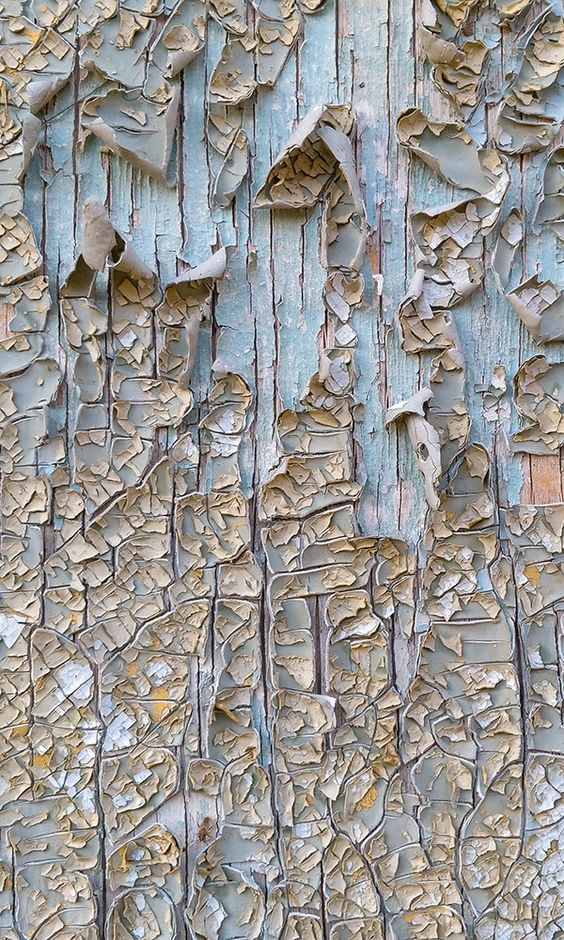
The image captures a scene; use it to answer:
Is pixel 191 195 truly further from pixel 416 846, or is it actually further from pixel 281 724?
pixel 416 846

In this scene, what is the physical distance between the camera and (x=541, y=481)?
1.09 metres

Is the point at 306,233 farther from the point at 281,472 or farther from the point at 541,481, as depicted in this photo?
the point at 541,481

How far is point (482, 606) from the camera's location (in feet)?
3.49

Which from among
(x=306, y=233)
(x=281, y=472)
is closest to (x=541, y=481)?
(x=281, y=472)

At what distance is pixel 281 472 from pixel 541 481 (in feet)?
1.11

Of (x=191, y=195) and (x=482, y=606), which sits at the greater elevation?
(x=191, y=195)

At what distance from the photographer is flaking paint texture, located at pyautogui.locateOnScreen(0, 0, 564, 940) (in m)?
1.04

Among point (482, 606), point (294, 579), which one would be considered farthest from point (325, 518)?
point (482, 606)

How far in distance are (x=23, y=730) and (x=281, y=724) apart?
315 millimetres

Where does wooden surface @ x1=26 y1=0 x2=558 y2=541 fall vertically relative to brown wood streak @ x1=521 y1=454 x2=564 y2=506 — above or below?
above

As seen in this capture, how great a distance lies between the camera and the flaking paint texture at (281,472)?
1035 millimetres

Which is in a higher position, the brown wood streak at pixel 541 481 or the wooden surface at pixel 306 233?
the wooden surface at pixel 306 233

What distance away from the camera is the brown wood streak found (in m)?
1.09

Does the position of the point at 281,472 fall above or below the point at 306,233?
below
